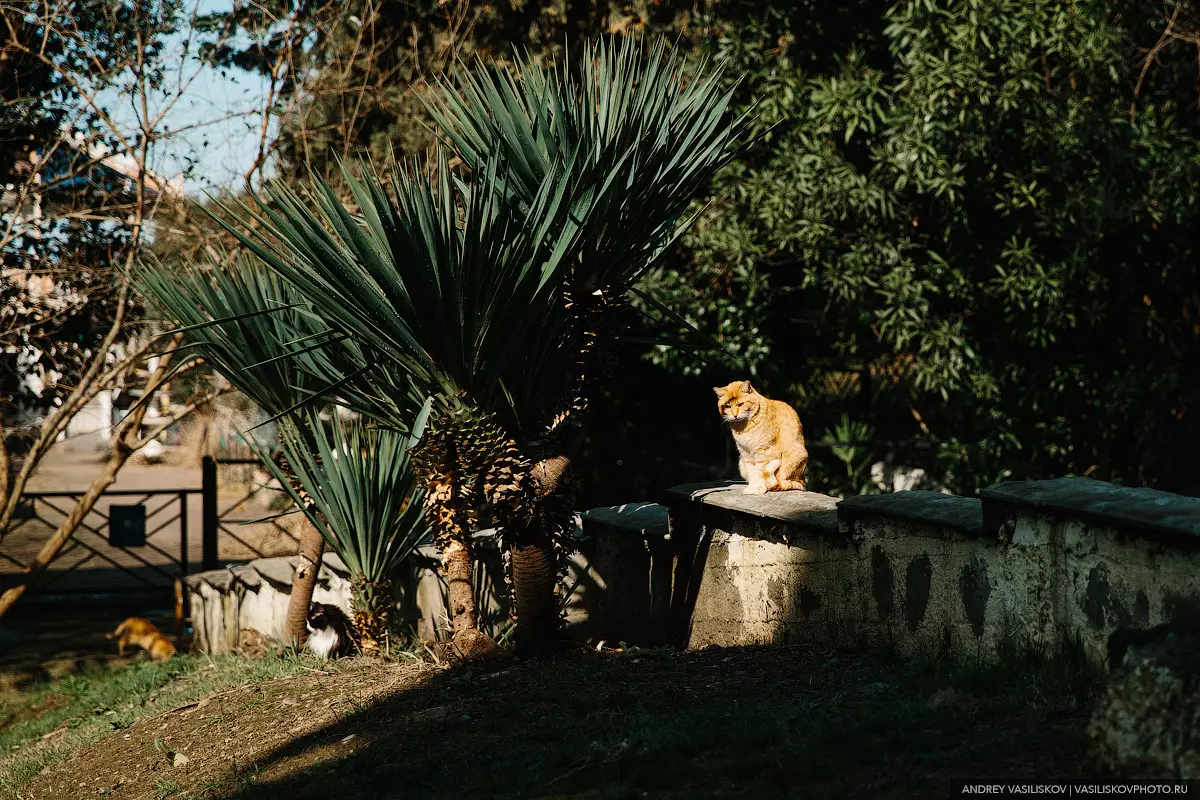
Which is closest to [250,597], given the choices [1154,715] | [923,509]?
[923,509]

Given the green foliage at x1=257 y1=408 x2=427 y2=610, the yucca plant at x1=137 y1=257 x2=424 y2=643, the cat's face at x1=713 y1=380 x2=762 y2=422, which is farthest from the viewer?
the green foliage at x1=257 y1=408 x2=427 y2=610

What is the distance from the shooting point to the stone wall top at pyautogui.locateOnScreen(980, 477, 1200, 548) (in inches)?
121

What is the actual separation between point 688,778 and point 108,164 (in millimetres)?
7508

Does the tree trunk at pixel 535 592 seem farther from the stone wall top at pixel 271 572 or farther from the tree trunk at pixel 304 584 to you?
the stone wall top at pixel 271 572

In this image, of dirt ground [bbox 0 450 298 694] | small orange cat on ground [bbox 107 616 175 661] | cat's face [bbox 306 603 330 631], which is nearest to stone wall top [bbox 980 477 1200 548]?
cat's face [bbox 306 603 330 631]

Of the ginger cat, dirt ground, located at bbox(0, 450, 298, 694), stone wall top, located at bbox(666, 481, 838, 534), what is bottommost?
dirt ground, located at bbox(0, 450, 298, 694)

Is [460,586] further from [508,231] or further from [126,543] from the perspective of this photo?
[126,543]

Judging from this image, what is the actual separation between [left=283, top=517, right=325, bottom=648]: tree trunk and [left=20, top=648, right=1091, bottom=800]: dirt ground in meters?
1.07

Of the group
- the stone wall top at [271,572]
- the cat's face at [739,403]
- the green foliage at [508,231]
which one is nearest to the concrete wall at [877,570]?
the cat's face at [739,403]

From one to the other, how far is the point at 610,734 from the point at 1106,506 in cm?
181

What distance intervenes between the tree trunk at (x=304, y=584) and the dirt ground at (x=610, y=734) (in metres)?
1.07

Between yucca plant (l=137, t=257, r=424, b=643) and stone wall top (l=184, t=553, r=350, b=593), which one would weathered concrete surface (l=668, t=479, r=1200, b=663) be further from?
stone wall top (l=184, t=553, r=350, b=593)

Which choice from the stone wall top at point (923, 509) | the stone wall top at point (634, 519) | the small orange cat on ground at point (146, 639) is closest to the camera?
the stone wall top at point (923, 509)

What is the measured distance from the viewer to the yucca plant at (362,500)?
6100 mm
